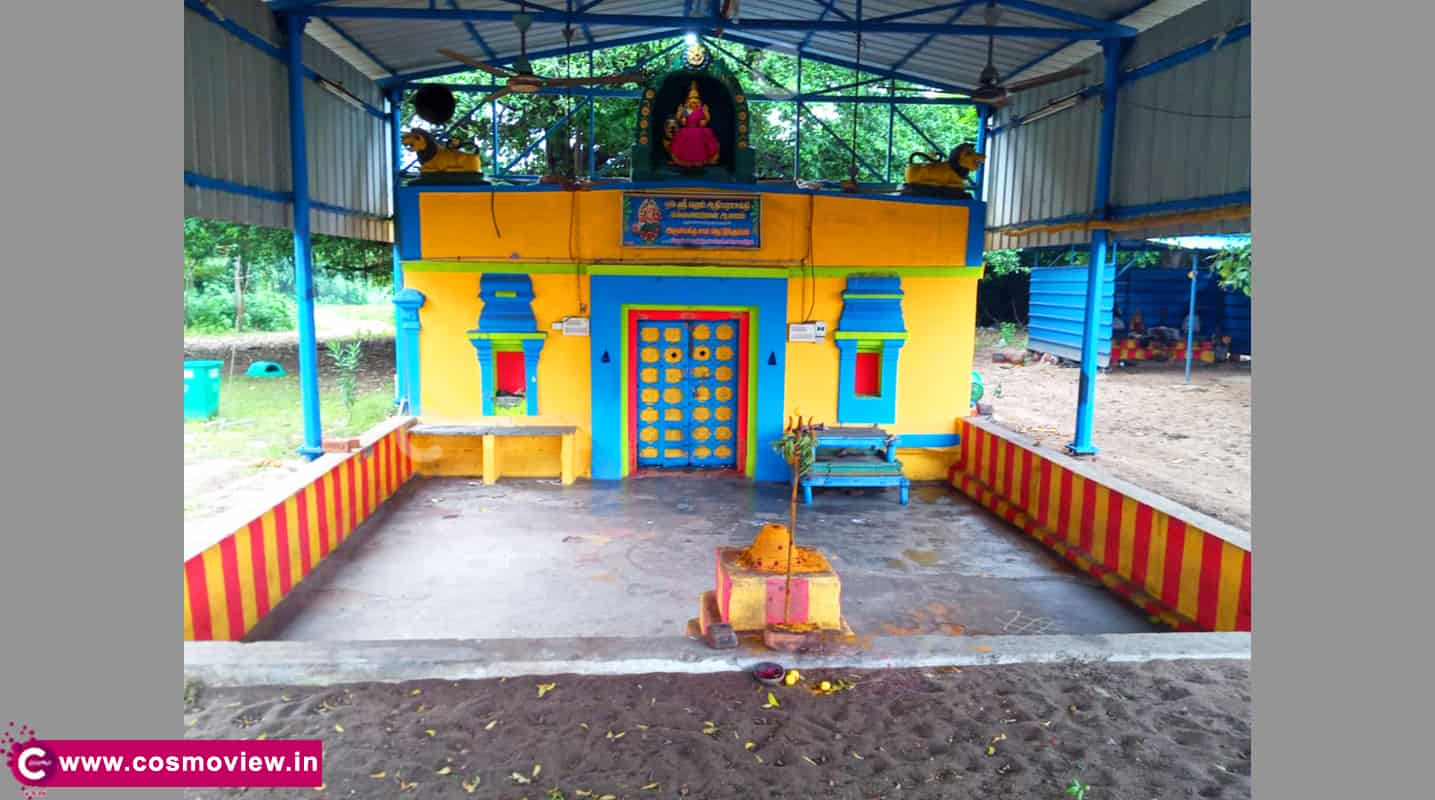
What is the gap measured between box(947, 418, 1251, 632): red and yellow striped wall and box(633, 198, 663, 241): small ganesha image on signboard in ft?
15.7

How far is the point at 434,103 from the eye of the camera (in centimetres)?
1077

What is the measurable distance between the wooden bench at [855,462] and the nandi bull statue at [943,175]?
10.8 feet

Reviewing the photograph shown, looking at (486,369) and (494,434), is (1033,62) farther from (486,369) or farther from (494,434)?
(494,434)

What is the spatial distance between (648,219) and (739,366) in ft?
7.18

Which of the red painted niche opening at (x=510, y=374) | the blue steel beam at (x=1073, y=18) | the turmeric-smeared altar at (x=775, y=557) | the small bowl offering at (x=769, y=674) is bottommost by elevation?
the small bowl offering at (x=769, y=674)

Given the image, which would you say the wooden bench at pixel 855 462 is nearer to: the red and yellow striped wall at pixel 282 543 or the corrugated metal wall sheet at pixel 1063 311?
the red and yellow striped wall at pixel 282 543

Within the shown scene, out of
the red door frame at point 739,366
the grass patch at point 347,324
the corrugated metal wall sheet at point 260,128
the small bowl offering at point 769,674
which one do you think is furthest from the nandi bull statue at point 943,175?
the grass patch at point 347,324

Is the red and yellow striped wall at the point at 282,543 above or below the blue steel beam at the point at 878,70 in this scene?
below

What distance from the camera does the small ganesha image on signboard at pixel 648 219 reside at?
10.4m

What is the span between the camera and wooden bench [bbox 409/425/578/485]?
10.2 m

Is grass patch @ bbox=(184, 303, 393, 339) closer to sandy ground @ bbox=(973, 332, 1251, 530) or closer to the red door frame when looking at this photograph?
the red door frame

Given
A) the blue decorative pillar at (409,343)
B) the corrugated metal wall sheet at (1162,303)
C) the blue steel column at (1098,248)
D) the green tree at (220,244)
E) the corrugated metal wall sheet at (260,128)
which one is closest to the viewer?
the corrugated metal wall sheet at (260,128)

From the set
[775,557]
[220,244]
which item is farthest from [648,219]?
[220,244]

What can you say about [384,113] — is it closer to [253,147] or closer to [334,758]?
[253,147]
